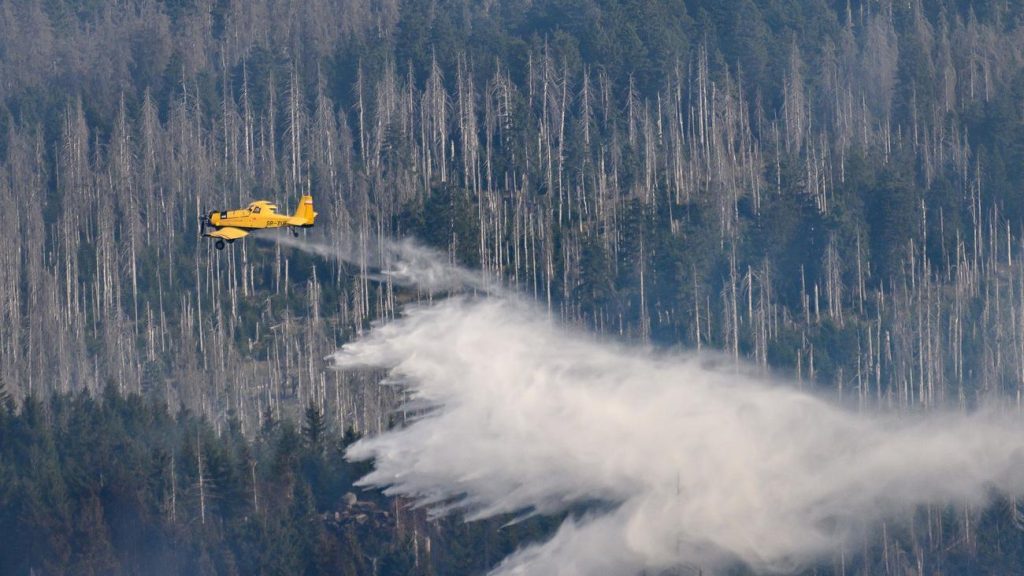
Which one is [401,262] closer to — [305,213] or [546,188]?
[546,188]

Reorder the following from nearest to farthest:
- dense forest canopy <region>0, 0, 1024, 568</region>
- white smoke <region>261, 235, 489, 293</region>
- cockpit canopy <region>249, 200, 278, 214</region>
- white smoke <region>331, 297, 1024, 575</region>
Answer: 1. cockpit canopy <region>249, 200, 278, 214</region>
2. white smoke <region>331, 297, 1024, 575</region>
3. white smoke <region>261, 235, 489, 293</region>
4. dense forest canopy <region>0, 0, 1024, 568</region>

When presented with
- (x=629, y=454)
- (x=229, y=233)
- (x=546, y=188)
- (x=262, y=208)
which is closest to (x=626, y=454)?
(x=629, y=454)

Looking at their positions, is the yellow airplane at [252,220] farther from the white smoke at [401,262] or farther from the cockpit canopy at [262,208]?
the white smoke at [401,262]

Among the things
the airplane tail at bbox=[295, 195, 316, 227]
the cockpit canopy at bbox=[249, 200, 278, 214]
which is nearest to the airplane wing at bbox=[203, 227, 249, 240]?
→ the cockpit canopy at bbox=[249, 200, 278, 214]

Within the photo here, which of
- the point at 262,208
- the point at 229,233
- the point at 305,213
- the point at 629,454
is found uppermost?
the point at 262,208

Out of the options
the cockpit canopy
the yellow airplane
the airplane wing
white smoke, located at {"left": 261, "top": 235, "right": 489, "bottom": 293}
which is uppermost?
the cockpit canopy

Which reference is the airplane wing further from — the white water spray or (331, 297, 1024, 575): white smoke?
the white water spray
